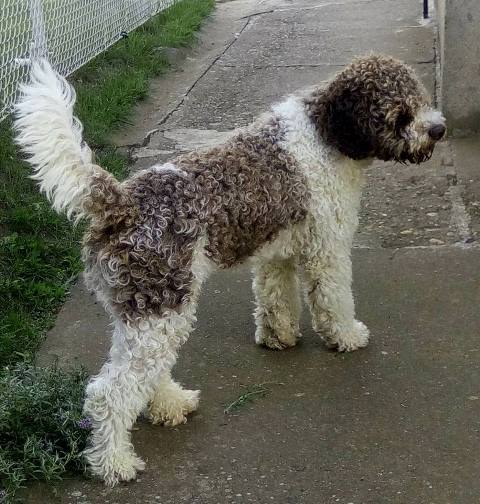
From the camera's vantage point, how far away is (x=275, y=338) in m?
4.36

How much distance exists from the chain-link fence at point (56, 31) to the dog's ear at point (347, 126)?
246 centimetres

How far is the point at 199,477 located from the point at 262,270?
1.28 meters

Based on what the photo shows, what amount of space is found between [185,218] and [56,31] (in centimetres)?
474

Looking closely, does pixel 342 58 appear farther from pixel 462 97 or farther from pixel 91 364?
pixel 91 364

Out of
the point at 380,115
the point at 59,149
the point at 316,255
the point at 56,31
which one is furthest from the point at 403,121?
the point at 56,31

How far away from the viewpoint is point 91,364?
14.1 feet

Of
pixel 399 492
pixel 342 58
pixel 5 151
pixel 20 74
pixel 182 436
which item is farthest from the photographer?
pixel 342 58

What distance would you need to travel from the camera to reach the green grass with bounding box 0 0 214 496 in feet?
11.8

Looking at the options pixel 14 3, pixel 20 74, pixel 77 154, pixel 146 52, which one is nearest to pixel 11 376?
pixel 77 154

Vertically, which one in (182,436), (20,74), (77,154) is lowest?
(182,436)

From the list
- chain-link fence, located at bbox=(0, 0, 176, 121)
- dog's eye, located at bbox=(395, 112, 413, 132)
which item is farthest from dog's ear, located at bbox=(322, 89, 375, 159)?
chain-link fence, located at bbox=(0, 0, 176, 121)

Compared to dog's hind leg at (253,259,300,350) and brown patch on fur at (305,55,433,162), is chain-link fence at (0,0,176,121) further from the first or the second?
brown patch on fur at (305,55,433,162)

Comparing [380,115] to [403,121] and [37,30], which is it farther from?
[37,30]

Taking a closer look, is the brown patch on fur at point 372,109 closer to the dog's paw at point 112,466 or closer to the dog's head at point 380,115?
the dog's head at point 380,115
